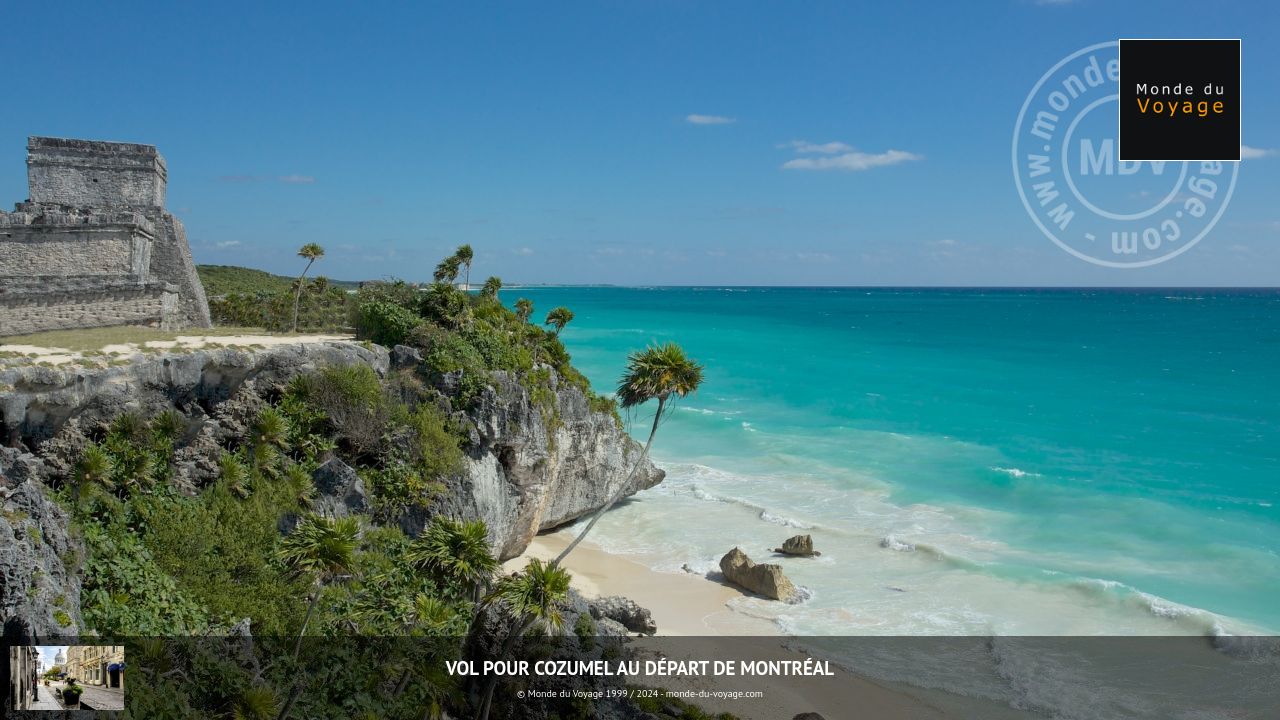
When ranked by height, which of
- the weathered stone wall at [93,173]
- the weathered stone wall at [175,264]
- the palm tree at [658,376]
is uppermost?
the weathered stone wall at [93,173]

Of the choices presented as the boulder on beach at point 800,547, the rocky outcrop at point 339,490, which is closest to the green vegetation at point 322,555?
the rocky outcrop at point 339,490

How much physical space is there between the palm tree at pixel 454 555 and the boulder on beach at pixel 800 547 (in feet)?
43.9

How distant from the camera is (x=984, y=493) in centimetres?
3028

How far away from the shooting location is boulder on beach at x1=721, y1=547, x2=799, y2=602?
2038 centimetres

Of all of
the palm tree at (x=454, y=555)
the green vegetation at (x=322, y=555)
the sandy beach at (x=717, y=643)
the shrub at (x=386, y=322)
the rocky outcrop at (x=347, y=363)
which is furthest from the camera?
the shrub at (x=386, y=322)

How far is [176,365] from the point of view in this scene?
16828 millimetres

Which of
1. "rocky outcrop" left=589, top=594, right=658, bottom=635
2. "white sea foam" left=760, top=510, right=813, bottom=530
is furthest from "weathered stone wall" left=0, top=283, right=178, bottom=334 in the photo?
"white sea foam" left=760, top=510, right=813, bottom=530

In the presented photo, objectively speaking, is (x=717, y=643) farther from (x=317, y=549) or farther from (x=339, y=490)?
(x=317, y=549)

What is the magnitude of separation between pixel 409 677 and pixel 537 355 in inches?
517

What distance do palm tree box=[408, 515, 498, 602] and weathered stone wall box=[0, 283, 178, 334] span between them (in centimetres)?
1415

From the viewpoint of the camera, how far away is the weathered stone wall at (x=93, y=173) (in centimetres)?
2242

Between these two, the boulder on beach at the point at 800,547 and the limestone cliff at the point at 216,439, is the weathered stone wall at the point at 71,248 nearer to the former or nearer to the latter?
the limestone cliff at the point at 216,439

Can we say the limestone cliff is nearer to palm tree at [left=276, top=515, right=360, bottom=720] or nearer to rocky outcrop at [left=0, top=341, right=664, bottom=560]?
rocky outcrop at [left=0, top=341, right=664, bottom=560]

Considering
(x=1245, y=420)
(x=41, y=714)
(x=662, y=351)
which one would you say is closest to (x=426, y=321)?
(x=662, y=351)
